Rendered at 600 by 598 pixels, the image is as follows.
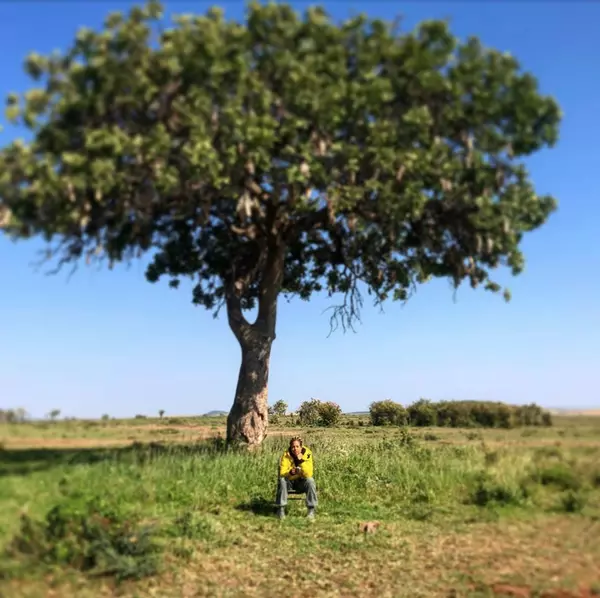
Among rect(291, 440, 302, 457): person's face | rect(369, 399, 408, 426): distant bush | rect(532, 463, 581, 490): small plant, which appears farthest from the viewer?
rect(369, 399, 408, 426): distant bush

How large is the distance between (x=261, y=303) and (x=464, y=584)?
837 cm

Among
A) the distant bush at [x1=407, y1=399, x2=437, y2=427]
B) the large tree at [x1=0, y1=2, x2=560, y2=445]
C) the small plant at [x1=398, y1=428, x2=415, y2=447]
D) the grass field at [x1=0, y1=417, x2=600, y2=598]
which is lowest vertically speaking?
the grass field at [x1=0, y1=417, x2=600, y2=598]

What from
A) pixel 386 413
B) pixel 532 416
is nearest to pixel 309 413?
pixel 386 413

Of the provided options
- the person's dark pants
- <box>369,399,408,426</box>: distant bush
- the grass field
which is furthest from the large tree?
<box>369,399,408,426</box>: distant bush

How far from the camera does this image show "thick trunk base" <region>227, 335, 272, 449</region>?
13.9 metres

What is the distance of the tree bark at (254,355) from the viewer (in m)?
13.9

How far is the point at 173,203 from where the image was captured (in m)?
11.7

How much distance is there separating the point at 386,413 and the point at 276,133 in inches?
657

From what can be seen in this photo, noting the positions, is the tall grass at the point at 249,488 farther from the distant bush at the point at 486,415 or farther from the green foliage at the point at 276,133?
the green foliage at the point at 276,133

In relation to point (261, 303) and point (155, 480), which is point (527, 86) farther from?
point (155, 480)

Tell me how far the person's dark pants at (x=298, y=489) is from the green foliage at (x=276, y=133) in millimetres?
4854

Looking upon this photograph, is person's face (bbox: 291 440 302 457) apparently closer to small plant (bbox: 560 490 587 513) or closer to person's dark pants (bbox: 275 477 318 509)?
person's dark pants (bbox: 275 477 318 509)

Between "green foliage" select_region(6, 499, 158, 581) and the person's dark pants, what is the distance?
331 centimetres

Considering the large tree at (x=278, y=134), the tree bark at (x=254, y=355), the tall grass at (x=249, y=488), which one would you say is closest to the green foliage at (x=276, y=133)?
the large tree at (x=278, y=134)
